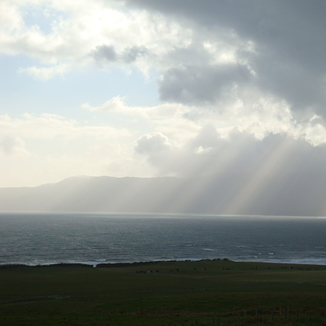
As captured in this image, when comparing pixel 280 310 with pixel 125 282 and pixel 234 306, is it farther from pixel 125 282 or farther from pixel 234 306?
pixel 125 282

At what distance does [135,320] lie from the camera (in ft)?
108

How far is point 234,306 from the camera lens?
39.2 meters

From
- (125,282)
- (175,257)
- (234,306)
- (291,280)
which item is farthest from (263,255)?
(234,306)

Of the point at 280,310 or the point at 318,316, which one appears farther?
the point at 280,310

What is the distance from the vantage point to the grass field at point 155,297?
109 ft

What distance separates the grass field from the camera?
3309 cm

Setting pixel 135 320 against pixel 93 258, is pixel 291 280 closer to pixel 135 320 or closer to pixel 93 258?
pixel 135 320

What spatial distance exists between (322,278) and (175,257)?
55.6 m

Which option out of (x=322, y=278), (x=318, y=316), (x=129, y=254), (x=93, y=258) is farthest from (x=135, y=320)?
(x=129, y=254)

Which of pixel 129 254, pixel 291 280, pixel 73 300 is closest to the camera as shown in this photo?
pixel 73 300

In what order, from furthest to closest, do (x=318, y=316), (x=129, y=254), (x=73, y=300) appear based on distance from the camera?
(x=129, y=254)
(x=73, y=300)
(x=318, y=316)

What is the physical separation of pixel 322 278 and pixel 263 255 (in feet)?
182

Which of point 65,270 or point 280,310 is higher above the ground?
point 280,310

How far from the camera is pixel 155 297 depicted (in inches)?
1850
